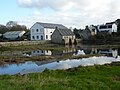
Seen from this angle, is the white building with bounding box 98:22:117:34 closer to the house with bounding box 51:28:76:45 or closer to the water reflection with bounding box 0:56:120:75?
the house with bounding box 51:28:76:45

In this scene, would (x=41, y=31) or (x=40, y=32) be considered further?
(x=40, y=32)

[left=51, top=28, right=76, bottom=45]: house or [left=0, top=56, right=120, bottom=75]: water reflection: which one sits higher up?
[left=51, top=28, right=76, bottom=45]: house

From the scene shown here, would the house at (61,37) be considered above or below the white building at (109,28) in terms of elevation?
below

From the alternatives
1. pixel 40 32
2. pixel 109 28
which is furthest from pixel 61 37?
pixel 109 28

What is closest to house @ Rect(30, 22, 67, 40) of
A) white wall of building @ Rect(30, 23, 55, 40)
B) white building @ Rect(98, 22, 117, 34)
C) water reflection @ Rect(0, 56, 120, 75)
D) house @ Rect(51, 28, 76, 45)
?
white wall of building @ Rect(30, 23, 55, 40)

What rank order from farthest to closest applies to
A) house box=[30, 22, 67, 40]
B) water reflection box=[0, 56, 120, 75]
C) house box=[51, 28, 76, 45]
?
house box=[30, 22, 67, 40]
house box=[51, 28, 76, 45]
water reflection box=[0, 56, 120, 75]

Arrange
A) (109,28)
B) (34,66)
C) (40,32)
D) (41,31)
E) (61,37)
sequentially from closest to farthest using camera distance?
(34,66) → (61,37) → (41,31) → (40,32) → (109,28)

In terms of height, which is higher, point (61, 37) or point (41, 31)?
point (41, 31)

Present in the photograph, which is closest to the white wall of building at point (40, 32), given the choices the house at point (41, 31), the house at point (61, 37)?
the house at point (41, 31)

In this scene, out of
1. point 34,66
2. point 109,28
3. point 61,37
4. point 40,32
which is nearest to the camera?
point 34,66

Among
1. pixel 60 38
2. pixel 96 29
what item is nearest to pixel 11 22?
pixel 96 29

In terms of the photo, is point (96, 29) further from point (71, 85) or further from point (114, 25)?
point (71, 85)

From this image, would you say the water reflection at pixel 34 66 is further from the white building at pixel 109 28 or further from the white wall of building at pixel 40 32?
the white building at pixel 109 28

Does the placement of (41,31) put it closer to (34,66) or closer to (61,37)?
(61,37)
